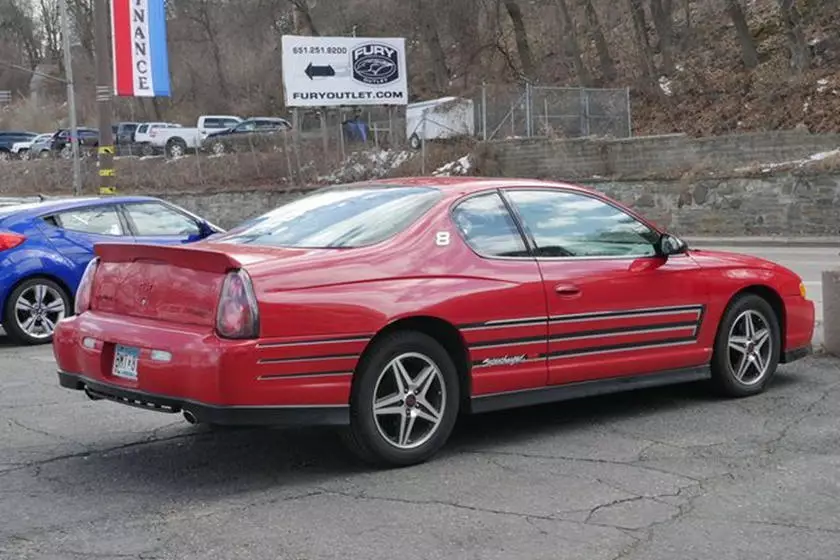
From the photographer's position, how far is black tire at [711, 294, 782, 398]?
6871mm

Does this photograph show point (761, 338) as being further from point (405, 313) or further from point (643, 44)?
point (643, 44)

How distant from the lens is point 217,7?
68.4 m

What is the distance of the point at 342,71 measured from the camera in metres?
36.6

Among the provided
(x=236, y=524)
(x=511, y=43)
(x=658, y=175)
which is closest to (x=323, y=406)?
(x=236, y=524)

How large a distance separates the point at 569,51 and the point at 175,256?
38031mm

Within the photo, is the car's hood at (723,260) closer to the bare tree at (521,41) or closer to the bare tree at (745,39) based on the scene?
the bare tree at (745,39)

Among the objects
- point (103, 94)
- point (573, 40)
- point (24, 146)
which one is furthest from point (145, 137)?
point (103, 94)

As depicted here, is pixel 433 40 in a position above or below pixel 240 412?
above

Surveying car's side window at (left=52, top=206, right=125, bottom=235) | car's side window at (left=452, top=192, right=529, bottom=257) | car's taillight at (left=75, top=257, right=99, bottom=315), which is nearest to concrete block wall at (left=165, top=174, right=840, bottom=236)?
car's side window at (left=52, top=206, right=125, bottom=235)

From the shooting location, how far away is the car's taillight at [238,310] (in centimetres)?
490

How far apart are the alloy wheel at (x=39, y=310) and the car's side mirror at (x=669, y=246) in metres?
6.41

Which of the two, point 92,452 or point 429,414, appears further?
point 92,452

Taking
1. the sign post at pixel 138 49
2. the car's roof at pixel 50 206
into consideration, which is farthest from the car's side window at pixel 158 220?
the sign post at pixel 138 49

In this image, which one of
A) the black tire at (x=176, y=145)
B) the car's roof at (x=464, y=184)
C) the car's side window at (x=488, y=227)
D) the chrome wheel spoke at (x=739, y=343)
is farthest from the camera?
the black tire at (x=176, y=145)
